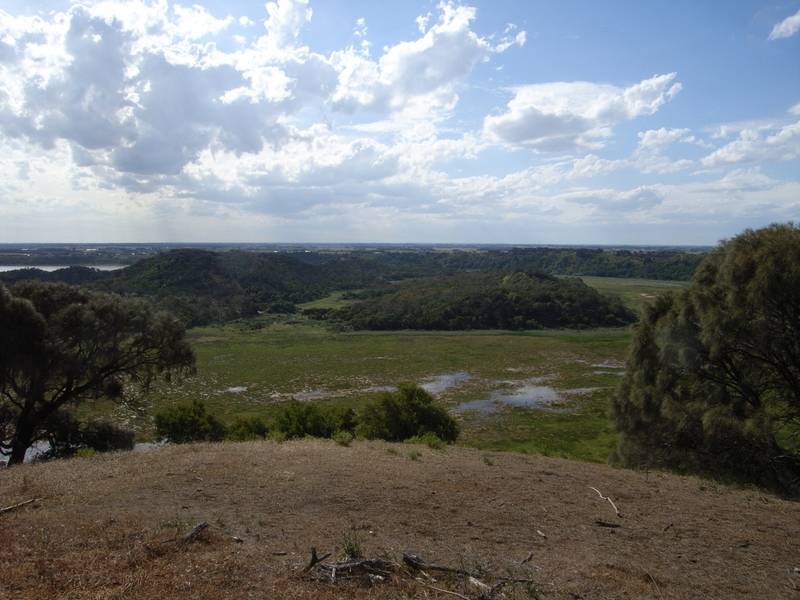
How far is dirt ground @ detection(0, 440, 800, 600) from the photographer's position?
5.70m

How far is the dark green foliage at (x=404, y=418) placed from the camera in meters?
19.5

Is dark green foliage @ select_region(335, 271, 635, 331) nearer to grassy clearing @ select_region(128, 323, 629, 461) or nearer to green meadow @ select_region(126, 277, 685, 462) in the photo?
green meadow @ select_region(126, 277, 685, 462)

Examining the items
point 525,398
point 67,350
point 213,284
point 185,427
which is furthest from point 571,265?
point 67,350

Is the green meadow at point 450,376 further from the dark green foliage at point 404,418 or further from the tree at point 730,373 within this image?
the dark green foliage at point 404,418

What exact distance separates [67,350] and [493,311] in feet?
212

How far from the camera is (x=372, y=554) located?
658cm

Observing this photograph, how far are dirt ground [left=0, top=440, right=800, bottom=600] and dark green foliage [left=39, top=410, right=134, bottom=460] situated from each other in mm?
6236

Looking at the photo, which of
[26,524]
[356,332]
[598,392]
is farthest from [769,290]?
[356,332]

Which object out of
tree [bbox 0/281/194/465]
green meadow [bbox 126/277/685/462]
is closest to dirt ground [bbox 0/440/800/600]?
tree [bbox 0/281/194/465]

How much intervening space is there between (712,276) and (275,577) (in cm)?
1536

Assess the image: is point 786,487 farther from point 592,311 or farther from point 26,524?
point 592,311

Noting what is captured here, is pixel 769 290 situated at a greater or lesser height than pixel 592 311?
greater

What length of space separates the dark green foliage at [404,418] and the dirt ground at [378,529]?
7.65 metres

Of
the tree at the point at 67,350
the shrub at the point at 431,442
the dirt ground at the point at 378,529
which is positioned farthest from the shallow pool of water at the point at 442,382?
the dirt ground at the point at 378,529
